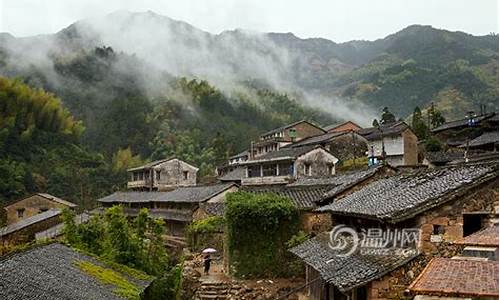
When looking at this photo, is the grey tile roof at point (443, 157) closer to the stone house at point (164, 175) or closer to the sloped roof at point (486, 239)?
the sloped roof at point (486, 239)

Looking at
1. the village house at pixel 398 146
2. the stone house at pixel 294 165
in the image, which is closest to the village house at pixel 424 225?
the stone house at pixel 294 165

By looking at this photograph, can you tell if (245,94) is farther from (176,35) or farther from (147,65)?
(176,35)

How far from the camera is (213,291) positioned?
22.9 metres

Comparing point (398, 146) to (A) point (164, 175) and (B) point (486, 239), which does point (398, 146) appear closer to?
(A) point (164, 175)

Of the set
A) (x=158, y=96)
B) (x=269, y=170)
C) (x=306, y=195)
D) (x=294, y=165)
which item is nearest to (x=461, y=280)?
(x=306, y=195)

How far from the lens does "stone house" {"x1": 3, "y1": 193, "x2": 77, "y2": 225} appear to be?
4850cm

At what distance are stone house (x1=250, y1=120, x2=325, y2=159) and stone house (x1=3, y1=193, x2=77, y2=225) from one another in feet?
71.2

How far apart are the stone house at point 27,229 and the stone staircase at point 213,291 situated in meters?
19.0

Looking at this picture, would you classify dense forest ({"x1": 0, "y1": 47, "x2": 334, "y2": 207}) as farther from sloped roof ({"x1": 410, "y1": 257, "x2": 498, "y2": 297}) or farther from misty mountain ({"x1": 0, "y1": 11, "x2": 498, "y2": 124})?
sloped roof ({"x1": 410, "y1": 257, "x2": 498, "y2": 297})

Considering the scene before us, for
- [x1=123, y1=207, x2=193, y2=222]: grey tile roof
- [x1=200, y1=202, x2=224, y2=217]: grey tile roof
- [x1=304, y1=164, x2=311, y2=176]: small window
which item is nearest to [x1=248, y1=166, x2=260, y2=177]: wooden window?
[x1=304, y1=164, x2=311, y2=176]: small window

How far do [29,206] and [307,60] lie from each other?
132m

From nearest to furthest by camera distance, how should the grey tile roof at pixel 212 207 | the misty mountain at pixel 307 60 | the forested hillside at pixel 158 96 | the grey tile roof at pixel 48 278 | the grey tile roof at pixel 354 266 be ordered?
the grey tile roof at pixel 354 266 < the grey tile roof at pixel 48 278 < the grey tile roof at pixel 212 207 < the forested hillside at pixel 158 96 < the misty mountain at pixel 307 60

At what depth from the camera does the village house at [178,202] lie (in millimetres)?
37750

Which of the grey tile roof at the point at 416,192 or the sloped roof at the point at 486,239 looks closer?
the sloped roof at the point at 486,239
